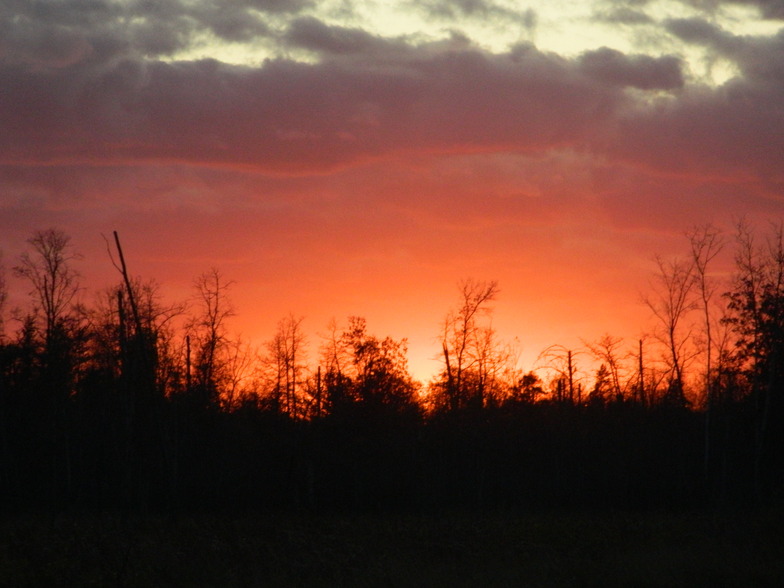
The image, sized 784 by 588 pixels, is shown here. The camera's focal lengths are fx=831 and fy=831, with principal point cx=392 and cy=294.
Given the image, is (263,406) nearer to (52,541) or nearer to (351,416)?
(351,416)

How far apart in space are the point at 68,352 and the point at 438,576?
112 feet

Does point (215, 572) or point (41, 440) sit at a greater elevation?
Result: point (41, 440)

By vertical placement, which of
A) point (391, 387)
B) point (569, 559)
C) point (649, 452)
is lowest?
point (569, 559)

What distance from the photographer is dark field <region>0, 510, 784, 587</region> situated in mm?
19297

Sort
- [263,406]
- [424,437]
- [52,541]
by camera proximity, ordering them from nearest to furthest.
A: [52,541] < [424,437] < [263,406]

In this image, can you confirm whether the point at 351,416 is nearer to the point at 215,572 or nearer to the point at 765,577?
the point at 215,572

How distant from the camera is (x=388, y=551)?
27000 millimetres

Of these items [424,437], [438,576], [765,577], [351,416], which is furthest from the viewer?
[424,437]

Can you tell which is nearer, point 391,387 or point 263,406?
point 391,387

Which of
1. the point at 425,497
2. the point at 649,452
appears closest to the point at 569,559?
the point at 425,497

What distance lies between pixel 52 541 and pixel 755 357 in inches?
1452

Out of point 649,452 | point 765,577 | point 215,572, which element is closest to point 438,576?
point 215,572

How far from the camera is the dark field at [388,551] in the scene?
A: 19297 mm

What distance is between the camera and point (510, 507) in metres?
45.9
